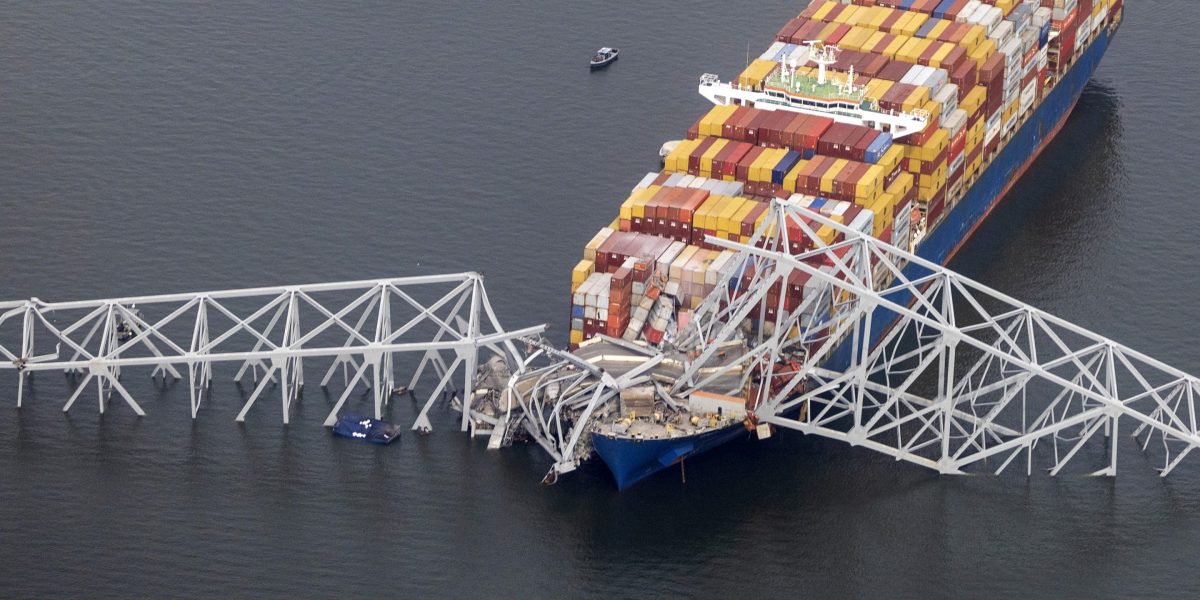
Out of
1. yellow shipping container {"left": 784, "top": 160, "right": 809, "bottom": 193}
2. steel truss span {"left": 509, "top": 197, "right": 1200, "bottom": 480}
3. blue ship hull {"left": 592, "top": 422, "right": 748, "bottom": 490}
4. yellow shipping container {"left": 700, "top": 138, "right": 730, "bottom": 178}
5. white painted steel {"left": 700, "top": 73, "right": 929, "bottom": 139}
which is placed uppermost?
white painted steel {"left": 700, "top": 73, "right": 929, "bottom": 139}

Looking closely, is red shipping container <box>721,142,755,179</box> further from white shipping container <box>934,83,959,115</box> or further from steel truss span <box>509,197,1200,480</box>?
white shipping container <box>934,83,959,115</box>

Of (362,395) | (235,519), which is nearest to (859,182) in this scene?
(362,395)

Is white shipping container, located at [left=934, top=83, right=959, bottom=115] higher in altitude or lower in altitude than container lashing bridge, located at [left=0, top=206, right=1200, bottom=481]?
higher

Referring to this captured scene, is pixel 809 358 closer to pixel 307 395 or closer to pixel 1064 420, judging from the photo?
pixel 1064 420

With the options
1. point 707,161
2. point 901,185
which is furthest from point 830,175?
point 707,161

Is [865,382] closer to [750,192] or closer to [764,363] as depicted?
[764,363]

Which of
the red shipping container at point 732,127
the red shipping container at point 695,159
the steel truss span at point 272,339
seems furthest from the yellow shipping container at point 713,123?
the steel truss span at point 272,339

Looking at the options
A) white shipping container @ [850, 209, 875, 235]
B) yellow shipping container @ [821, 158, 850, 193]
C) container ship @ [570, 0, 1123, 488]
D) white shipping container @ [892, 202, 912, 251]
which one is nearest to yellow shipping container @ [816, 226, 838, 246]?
container ship @ [570, 0, 1123, 488]
